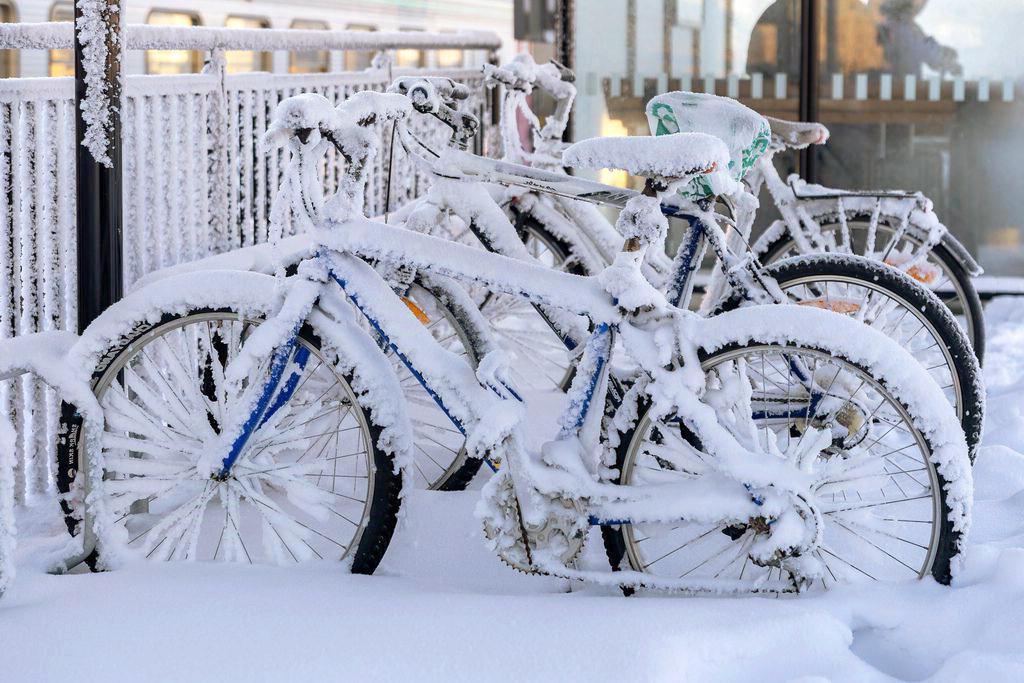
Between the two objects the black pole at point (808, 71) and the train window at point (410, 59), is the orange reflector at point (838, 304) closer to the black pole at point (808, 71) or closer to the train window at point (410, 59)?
the black pole at point (808, 71)

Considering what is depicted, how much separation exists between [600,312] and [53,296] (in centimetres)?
182

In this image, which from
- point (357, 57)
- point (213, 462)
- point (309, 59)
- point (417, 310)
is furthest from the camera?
point (357, 57)

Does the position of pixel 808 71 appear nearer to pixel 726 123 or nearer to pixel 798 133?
pixel 798 133

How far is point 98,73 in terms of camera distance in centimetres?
341

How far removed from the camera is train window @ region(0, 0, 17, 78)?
9.07 metres

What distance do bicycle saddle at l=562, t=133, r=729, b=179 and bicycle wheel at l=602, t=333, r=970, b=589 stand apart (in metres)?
0.36

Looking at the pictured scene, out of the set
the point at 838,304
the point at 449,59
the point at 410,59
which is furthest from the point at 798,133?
the point at 449,59

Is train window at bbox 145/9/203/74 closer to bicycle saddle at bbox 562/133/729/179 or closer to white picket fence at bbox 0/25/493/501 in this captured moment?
white picket fence at bbox 0/25/493/501

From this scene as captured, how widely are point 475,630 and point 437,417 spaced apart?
1292 mm

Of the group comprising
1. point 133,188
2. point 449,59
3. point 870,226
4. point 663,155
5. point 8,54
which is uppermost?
point 449,59

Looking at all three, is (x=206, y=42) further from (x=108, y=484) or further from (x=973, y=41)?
(x=973, y=41)

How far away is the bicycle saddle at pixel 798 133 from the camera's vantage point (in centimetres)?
443

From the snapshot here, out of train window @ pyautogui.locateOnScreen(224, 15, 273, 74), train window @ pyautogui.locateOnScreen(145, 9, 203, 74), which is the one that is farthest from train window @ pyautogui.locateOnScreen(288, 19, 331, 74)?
train window @ pyautogui.locateOnScreen(145, 9, 203, 74)

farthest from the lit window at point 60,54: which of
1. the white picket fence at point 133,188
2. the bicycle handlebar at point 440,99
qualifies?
the bicycle handlebar at point 440,99
